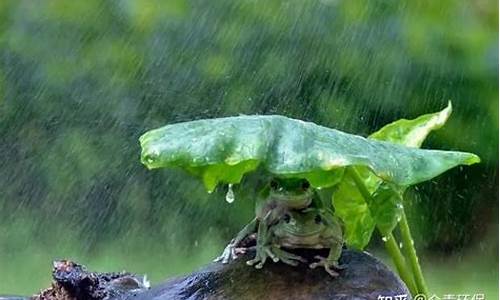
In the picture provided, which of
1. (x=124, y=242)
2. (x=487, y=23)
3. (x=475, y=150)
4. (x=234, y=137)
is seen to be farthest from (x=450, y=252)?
(x=234, y=137)

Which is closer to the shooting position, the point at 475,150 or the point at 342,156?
the point at 342,156

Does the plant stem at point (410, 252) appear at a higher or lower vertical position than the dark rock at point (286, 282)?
lower

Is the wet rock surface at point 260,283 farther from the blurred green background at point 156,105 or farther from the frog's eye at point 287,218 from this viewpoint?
the blurred green background at point 156,105

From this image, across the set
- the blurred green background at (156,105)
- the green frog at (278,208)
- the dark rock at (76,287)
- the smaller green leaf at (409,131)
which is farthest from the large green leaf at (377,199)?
the blurred green background at (156,105)

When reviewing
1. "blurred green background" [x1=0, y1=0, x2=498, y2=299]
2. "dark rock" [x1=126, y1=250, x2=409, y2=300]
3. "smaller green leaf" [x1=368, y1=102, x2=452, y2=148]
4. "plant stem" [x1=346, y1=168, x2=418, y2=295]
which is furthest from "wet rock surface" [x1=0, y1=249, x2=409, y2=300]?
"blurred green background" [x1=0, y1=0, x2=498, y2=299]

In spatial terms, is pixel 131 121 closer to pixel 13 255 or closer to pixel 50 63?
pixel 50 63

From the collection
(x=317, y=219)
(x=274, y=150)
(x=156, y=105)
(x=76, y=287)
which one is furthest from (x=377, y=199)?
(x=156, y=105)
